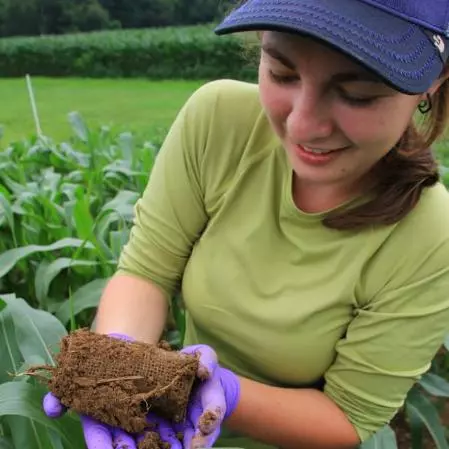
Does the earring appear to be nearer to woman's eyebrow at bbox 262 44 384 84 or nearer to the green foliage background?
woman's eyebrow at bbox 262 44 384 84

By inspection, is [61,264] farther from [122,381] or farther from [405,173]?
[405,173]

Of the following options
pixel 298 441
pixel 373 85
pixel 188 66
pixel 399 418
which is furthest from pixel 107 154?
pixel 188 66

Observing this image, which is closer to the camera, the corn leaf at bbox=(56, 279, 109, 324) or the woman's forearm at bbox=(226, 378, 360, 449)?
the woman's forearm at bbox=(226, 378, 360, 449)

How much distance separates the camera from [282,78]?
1047 millimetres

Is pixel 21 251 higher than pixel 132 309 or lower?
lower

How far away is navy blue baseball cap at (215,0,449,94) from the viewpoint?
2.99ft

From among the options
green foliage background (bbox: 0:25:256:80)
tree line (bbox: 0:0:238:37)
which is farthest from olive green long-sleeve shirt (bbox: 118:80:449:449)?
tree line (bbox: 0:0:238:37)

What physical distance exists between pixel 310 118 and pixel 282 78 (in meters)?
0.08

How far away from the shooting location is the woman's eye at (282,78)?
1039 mm

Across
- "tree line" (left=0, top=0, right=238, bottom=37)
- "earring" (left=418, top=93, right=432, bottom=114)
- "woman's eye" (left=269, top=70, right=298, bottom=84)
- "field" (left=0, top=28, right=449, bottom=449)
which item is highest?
"woman's eye" (left=269, top=70, right=298, bottom=84)

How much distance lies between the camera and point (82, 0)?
35.8 meters

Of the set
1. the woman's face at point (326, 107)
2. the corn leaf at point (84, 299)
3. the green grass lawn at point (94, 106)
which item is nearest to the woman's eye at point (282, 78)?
the woman's face at point (326, 107)

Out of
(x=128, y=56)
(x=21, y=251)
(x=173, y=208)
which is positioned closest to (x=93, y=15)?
(x=128, y=56)

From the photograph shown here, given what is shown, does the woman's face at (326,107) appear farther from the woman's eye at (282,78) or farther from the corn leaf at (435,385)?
the corn leaf at (435,385)
